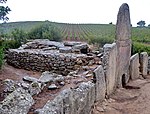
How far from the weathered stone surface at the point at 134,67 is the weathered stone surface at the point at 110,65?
2441mm

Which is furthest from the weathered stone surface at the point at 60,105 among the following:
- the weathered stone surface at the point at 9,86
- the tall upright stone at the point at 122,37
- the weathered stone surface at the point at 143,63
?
the weathered stone surface at the point at 143,63

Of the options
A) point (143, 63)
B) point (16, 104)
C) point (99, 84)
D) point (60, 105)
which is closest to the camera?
point (16, 104)

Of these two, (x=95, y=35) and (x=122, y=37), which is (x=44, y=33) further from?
(x=122, y=37)

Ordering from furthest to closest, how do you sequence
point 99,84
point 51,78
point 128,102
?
point 51,78, point 128,102, point 99,84

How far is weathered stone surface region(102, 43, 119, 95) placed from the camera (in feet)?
34.7

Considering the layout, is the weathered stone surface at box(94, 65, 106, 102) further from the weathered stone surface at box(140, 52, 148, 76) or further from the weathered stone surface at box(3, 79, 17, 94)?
the weathered stone surface at box(140, 52, 148, 76)

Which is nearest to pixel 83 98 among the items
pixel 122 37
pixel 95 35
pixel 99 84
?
pixel 99 84

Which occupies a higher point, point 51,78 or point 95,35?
point 95,35

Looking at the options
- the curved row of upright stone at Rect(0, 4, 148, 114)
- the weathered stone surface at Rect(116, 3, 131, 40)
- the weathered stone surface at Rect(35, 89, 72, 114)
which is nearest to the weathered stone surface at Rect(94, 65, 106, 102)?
the curved row of upright stone at Rect(0, 4, 148, 114)

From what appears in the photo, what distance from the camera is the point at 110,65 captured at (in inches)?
431

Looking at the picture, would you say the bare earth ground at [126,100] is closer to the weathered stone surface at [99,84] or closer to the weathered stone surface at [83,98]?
the weathered stone surface at [99,84]

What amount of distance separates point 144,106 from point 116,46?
2.93 metres

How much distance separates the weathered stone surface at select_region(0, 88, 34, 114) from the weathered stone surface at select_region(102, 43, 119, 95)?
4.77m

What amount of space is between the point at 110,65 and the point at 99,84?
154 centimetres
